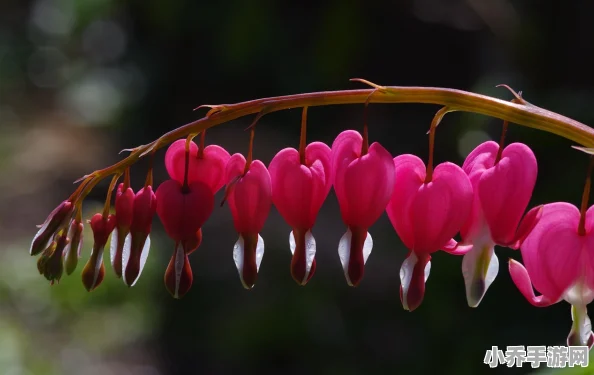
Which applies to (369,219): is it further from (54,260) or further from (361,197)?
(54,260)

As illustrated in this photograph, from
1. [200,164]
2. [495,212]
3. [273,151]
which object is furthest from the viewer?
[273,151]

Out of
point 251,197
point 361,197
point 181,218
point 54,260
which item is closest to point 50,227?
point 54,260

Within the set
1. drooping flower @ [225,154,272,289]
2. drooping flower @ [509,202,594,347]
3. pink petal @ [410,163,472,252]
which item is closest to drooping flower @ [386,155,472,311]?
pink petal @ [410,163,472,252]

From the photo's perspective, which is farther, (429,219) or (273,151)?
(273,151)

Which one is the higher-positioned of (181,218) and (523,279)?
(181,218)

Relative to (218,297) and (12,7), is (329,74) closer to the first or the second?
(218,297)

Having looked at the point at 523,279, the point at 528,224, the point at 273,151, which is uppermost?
the point at 528,224

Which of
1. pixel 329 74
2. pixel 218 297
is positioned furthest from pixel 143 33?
pixel 218 297
